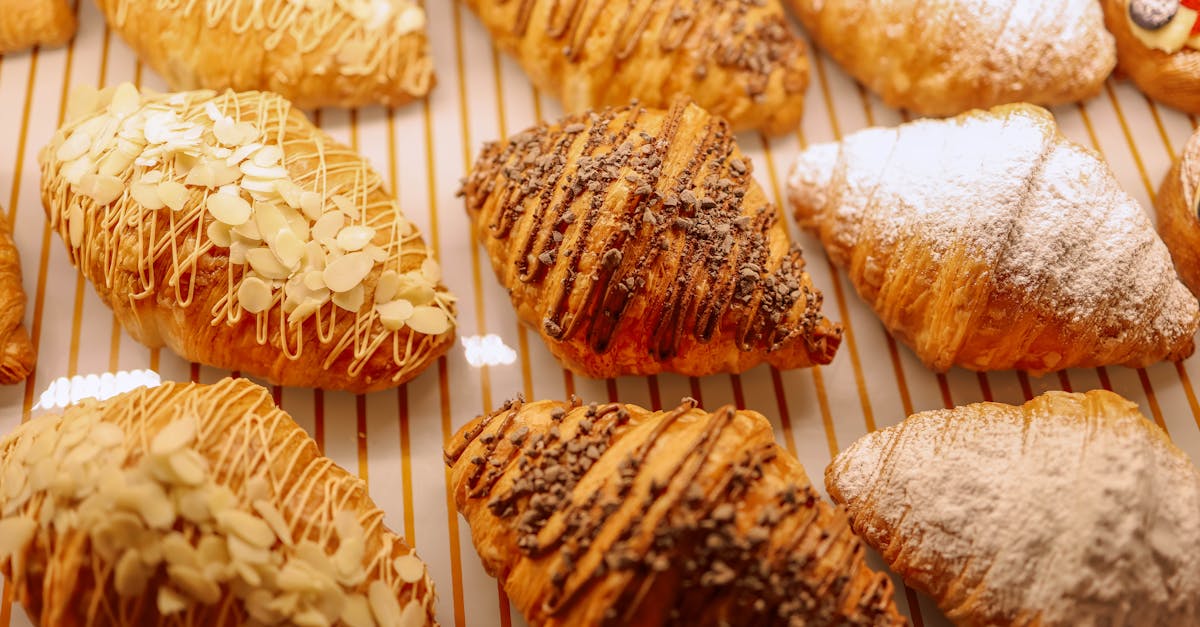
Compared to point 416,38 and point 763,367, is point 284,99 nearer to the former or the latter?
point 416,38

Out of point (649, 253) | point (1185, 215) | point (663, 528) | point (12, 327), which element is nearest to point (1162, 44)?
point (1185, 215)

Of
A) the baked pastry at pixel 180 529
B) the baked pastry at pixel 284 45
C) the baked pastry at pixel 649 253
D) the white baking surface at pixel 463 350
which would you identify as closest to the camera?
the baked pastry at pixel 180 529

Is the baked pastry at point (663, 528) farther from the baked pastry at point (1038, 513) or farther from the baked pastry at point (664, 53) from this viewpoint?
the baked pastry at point (664, 53)

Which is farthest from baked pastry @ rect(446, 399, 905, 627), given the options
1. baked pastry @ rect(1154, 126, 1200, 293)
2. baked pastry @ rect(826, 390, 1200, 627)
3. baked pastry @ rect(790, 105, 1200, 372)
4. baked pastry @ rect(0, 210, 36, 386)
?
baked pastry @ rect(1154, 126, 1200, 293)

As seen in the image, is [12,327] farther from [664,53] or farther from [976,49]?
[976,49]

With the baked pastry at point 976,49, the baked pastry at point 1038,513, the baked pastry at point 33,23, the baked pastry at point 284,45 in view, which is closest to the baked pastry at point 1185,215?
the baked pastry at point 976,49

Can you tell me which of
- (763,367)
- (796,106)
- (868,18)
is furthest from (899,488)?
(868,18)

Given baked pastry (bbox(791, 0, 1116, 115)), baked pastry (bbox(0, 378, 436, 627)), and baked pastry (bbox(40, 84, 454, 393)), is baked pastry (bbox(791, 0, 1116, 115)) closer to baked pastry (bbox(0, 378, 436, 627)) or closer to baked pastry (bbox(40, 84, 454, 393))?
baked pastry (bbox(40, 84, 454, 393))
